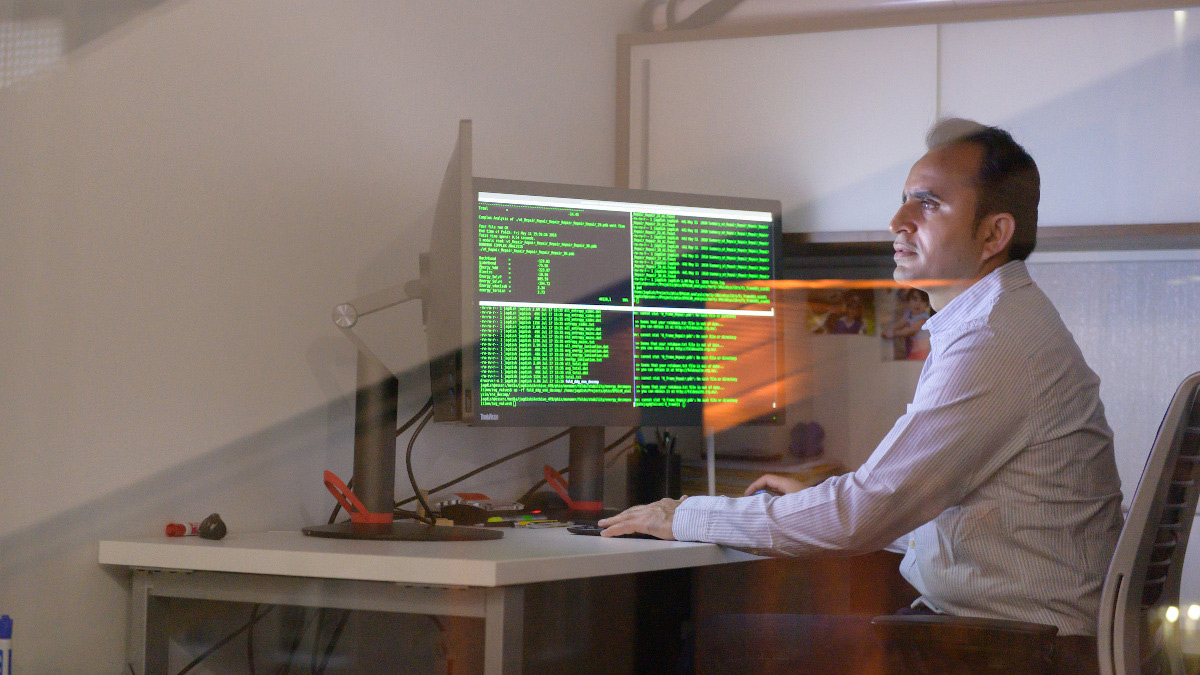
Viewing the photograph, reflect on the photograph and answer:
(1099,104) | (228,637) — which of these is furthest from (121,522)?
(1099,104)

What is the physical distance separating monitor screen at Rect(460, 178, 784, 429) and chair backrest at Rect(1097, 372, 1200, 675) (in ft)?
2.54

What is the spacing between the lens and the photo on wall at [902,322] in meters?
2.24

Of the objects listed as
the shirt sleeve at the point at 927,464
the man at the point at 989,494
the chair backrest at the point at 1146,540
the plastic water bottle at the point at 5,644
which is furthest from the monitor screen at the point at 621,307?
the chair backrest at the point at 1146,540

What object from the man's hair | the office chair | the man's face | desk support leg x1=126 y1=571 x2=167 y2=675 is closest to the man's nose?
the man's face

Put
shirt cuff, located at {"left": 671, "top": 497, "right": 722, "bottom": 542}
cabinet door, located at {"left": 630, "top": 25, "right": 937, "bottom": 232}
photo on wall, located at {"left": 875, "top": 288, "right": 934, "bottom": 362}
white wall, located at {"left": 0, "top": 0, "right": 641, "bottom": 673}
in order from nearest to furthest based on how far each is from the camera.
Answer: white wall, located at {"left": 0, "top": 0, "right": 641, "bottom": 673} → shirt cuff, located at {"left": 671, "top": 497, "right": 722, "bottom": 542} → cabinet door, located at {"left": 630, "top": 25, "right": 937, "bottom": 232} → photo on wall, located at {"left": 875, "top": 288, "right": 934, "bottom": 362}

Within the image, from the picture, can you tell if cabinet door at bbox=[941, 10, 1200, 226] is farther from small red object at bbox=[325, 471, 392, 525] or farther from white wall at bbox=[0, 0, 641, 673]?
small red object at bbox=[325, 471, 392, 525]

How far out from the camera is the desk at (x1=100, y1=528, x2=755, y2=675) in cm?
108

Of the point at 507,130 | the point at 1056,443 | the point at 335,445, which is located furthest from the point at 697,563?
the point at 507,130

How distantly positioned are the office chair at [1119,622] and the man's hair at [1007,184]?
16.7 inches

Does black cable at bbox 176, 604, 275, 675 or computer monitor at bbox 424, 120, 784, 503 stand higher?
computer monitor at bbox 424, 120, 784, 503

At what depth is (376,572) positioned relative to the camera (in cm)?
110

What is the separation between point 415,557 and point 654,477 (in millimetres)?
921

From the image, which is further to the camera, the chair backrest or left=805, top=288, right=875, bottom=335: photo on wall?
left=805, top=288, right=875, bottom=335: photo on wall

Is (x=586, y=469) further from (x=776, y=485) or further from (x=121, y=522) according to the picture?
(x=121, y=522)
